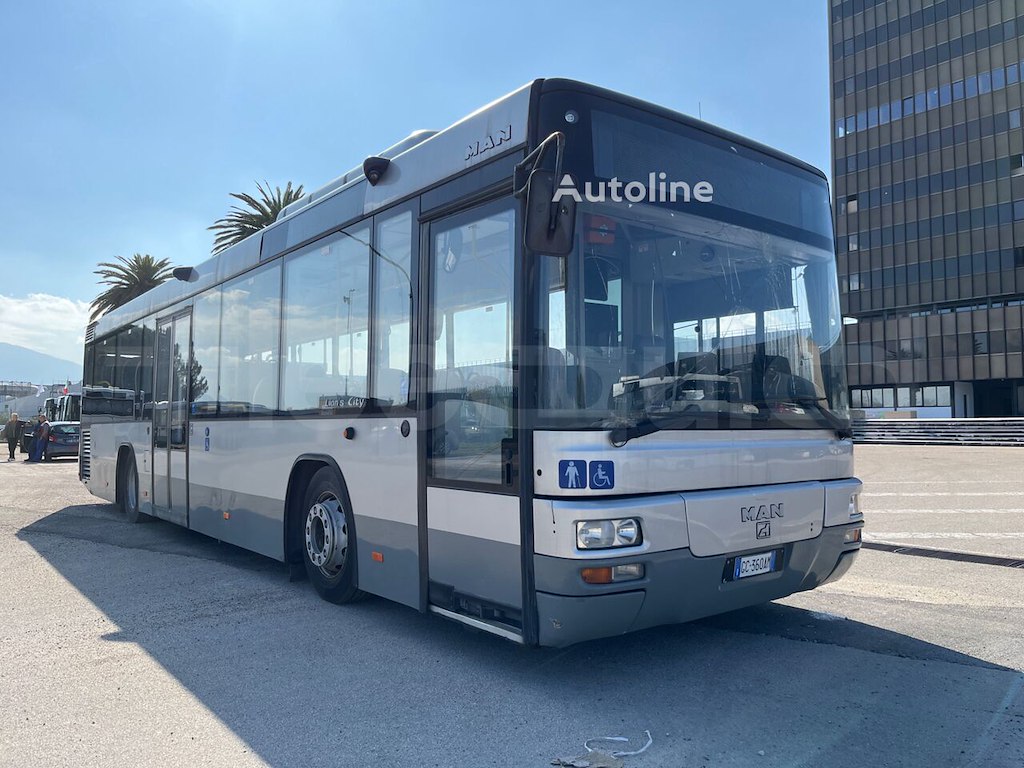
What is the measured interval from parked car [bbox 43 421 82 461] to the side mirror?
29.0m

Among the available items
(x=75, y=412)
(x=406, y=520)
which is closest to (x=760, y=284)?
(x=406, y=520)

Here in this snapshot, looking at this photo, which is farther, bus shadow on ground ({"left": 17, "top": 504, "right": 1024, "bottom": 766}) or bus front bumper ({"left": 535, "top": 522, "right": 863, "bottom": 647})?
bus front bumper ({"left": 535, "top": 522, "right": 863, "bottom": 647})

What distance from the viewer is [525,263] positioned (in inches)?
179

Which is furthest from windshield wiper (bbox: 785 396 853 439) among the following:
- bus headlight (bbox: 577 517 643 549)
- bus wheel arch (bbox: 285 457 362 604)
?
bus wheel arch (bbox: 285 457 362 604)

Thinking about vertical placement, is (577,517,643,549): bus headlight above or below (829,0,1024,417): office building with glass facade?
below

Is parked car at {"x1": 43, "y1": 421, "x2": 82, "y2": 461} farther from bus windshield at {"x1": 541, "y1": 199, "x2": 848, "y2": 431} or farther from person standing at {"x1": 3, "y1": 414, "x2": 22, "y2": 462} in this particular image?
bus windshield at {"x1": 541, "y1": 199, "x2": 848, "y2": 431}

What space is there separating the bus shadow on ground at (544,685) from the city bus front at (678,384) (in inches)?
18.1

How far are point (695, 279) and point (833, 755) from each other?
2574 millimetres

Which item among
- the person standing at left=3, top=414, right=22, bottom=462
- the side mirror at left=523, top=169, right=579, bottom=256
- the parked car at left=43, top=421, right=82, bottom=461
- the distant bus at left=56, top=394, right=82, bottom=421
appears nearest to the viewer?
the side mirror at left=523, top=169, right=579, bottom=256

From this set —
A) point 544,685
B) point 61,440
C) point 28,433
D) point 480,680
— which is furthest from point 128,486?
point 28,433

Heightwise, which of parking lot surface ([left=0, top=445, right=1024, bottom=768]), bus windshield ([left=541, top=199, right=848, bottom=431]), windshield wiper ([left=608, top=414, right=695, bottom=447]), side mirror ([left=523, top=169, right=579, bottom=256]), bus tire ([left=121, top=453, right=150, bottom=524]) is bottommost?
parking lot surface ([left=0, top=445, right=1024, bottom=768])

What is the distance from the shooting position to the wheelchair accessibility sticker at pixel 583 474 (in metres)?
4.33

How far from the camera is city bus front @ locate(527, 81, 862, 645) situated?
4375 mm

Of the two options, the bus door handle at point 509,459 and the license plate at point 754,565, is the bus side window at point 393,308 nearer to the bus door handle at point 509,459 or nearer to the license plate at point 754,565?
the bus door handle at point 509,459
